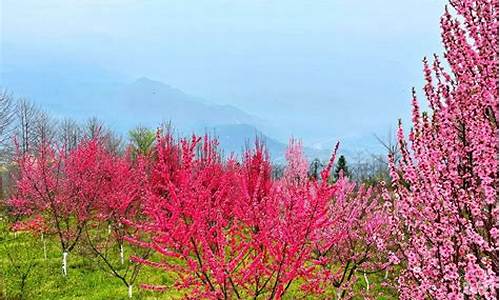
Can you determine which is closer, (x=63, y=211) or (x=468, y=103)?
(x=468, y=103)

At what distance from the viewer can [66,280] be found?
13.8 m

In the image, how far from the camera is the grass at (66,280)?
40.7ft

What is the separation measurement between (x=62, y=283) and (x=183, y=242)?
9.78 meters

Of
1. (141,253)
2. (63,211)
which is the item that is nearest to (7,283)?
(63,211)

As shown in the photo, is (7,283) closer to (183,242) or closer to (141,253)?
(141,253)

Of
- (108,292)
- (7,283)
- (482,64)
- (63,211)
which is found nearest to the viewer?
(482,64)

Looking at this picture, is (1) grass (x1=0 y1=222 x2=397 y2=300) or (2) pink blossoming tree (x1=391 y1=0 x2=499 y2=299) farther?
(1) grass (x1=0 y1=222 x2=397 y2=300)

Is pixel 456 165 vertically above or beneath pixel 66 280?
above

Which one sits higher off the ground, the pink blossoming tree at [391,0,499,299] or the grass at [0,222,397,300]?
the pink blossoming tree at [391,0,499,299]

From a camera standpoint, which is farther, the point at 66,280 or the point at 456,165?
the point at 66,280

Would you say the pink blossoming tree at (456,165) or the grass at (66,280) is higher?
the pink blossoming tree at (456,165)

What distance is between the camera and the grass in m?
12.4

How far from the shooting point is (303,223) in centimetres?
533

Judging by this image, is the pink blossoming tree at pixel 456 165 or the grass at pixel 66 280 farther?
the grass at pixel 66 280
